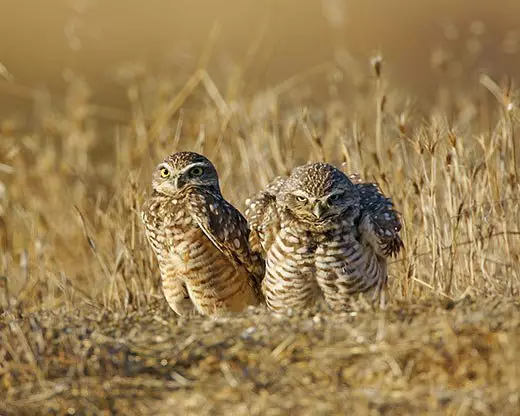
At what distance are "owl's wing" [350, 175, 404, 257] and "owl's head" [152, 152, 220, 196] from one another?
0.98m

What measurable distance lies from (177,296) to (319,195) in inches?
47.9

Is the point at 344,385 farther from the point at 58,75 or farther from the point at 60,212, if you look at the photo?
the point at 58,75

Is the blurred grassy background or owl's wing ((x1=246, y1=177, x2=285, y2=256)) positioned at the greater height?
the blurred grassy background

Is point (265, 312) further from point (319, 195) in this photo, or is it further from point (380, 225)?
point (380, 225)

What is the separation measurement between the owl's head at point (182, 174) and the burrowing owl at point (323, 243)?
0.72 m

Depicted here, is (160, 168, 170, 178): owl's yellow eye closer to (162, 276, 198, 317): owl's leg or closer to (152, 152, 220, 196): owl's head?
(152, 152, 220, 196): owl's head

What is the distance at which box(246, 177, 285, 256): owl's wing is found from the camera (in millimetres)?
6699

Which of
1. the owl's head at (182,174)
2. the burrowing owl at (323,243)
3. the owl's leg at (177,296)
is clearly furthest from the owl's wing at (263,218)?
the owl's leg at (177,296)

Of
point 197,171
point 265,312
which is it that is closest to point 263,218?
point 197,171


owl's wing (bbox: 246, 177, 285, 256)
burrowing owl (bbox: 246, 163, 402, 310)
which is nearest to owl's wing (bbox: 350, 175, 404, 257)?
burrowing owl (bbox: 246, 163, 402, 310)

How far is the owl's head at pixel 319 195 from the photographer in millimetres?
6348

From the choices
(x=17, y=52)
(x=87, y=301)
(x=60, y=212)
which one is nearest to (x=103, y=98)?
(x=17, y=52)

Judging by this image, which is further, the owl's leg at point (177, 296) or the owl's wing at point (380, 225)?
the owl's leg at point (177, 296)

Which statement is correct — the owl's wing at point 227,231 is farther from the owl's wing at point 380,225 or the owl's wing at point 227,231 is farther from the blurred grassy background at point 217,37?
the blurred grassy background at point 217,37
